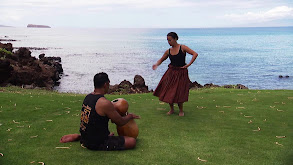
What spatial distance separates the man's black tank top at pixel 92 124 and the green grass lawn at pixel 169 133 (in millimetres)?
332

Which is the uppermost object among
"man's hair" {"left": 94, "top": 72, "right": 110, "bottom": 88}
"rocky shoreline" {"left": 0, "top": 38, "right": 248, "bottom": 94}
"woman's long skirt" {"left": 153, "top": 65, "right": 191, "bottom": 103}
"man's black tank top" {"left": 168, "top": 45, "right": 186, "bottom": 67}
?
"man's black tank top" {"left": 168, "top": 45, "right": 186, "bottom": 67}

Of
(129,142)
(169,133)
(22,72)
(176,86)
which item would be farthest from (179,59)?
(22,72)

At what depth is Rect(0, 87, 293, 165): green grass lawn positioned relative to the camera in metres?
7.20

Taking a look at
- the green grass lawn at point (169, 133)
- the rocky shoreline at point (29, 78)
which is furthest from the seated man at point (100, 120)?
the rocky shoreline at point (29, 78)

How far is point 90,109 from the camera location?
Result: 23.5 ft

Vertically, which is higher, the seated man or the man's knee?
the seated man

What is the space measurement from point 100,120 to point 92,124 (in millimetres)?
211

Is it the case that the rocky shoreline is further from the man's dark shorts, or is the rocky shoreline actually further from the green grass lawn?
the man's dark shorts

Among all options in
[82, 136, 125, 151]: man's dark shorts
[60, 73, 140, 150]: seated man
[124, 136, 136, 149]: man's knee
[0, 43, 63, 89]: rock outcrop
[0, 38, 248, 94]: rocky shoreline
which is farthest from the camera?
[0, 38, 248, 94]: rocky shoreline

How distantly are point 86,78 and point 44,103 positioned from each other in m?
37.3

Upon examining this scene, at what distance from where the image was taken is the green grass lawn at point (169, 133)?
7195mm

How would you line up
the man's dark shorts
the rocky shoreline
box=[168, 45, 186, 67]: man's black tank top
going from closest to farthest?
the man's dark shorts < box=[168, 45, 186, 67]: man's black tank top < the rocky shoreline

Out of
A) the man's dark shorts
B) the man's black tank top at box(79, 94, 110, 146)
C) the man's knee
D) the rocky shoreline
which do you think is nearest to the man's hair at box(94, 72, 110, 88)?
the man's black tank top at box(79, 94, 110, 146)

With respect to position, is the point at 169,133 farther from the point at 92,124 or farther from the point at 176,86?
the point at 92,124
